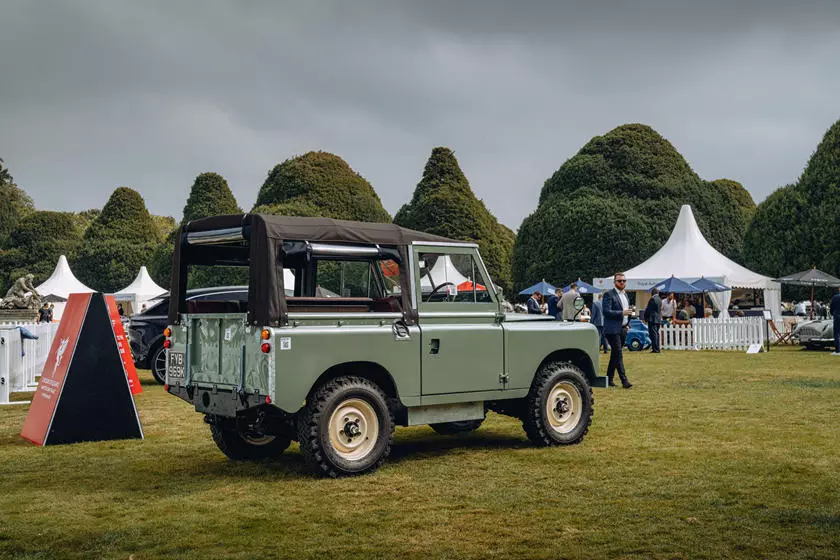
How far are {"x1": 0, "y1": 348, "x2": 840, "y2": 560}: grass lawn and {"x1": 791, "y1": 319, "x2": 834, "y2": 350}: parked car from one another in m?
15.6

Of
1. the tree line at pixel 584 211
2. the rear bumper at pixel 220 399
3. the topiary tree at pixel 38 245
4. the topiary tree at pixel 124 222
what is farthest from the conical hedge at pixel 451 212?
the rear bumper at pixel 220 399

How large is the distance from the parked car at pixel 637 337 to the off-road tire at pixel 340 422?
785 inches

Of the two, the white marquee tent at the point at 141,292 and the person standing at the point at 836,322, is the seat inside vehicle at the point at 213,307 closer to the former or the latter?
the person standing at the point at 836,322

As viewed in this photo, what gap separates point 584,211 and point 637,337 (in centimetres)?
1735

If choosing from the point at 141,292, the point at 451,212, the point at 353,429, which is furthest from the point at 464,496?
the point at 451,212

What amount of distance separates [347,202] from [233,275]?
153 ft

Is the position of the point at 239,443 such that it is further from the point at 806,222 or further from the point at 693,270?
the point at 806,222

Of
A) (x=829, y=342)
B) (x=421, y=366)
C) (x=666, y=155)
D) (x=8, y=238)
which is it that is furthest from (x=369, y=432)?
(x=8, y=238)

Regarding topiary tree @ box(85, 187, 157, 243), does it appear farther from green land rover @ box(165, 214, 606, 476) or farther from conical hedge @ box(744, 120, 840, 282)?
green land rover @ box(165, 214, 606, 476)

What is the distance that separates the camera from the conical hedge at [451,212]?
2028 inches

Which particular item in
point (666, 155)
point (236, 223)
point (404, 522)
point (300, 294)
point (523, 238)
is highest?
point (666, 155)

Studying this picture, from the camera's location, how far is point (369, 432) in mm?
8078

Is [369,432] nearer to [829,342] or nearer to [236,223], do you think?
[236,223]

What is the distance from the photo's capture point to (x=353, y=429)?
7902mm
